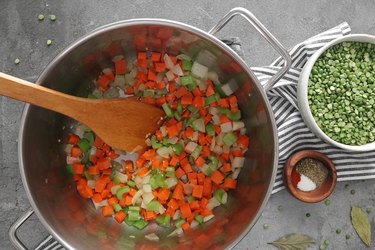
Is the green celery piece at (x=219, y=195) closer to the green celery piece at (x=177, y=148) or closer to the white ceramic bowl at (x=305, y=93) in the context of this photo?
the green celery piece at (x=177, y=148)

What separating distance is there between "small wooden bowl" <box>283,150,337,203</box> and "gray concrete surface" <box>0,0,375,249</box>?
121 mm

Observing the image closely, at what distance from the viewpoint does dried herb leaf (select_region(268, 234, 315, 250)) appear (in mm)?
2174

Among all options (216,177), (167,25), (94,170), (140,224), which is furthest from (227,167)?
(167,25)

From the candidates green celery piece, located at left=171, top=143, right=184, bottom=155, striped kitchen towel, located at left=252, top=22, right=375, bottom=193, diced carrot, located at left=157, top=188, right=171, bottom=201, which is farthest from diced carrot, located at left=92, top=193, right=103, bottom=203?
striped kitchen towel, located at left=252, top=22, right=375, bottom=193

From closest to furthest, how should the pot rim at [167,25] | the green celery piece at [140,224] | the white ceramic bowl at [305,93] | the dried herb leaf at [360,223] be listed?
1. the pot rim at [167,25]
2. the white ceramic bowl at [305,93]
3. the green celery piece at [140,224]
4. the dried herb leaf at [360,223]

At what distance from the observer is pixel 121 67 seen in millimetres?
2076

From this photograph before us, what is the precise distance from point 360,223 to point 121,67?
3.60 feet

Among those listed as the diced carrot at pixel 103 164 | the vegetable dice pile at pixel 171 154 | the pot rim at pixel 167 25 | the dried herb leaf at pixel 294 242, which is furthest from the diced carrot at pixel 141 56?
the dried herb leaf at pixel 294 242

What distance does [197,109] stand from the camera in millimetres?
2070

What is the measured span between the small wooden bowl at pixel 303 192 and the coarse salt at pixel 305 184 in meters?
0.02

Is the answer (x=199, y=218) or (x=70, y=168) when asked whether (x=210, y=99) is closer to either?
(x=199, y=218)

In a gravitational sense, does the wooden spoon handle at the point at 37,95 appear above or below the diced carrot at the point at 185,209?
above

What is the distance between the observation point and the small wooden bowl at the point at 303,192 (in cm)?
205

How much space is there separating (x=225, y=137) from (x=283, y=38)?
0.46 metres
